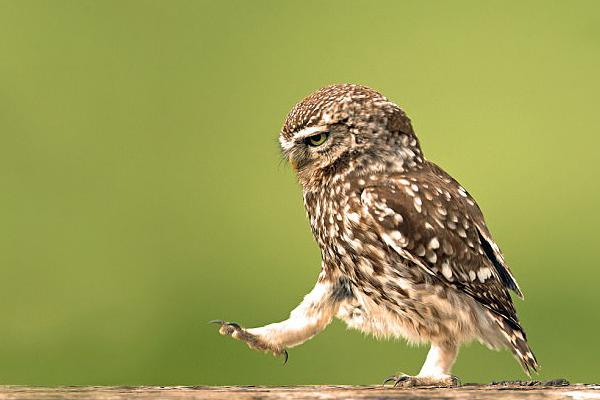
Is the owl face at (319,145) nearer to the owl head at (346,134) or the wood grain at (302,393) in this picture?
the owl head at (346,134)

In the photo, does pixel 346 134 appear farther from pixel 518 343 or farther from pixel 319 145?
pixel 518 343

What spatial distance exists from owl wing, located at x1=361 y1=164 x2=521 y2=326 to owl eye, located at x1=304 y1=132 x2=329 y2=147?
223 millimetres

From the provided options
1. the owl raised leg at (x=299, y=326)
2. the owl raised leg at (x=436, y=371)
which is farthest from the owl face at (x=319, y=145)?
the owl raised leg at (x=436, y=371)

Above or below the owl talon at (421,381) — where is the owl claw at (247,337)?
above

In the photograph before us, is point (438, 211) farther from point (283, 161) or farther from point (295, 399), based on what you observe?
point (295, 399)

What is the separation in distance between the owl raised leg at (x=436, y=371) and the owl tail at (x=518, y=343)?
17cm

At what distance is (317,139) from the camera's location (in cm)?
319

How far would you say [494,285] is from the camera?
123 inches

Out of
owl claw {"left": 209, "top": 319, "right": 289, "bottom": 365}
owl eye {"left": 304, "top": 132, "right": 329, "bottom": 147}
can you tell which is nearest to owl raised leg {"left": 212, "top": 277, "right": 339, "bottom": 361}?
owl claw {"left": 209, "top": 319, "right": 289, "bottom": 365}

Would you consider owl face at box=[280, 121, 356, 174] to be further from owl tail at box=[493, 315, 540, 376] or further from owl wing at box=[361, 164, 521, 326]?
owl tail at box=[493, 315, 540, 376]

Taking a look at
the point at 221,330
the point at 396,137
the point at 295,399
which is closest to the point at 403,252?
the point at 396,137

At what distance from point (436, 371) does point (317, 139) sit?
0.84 metres

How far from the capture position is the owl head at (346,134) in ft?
10.3

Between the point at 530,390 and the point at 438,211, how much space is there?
790 millimetres
